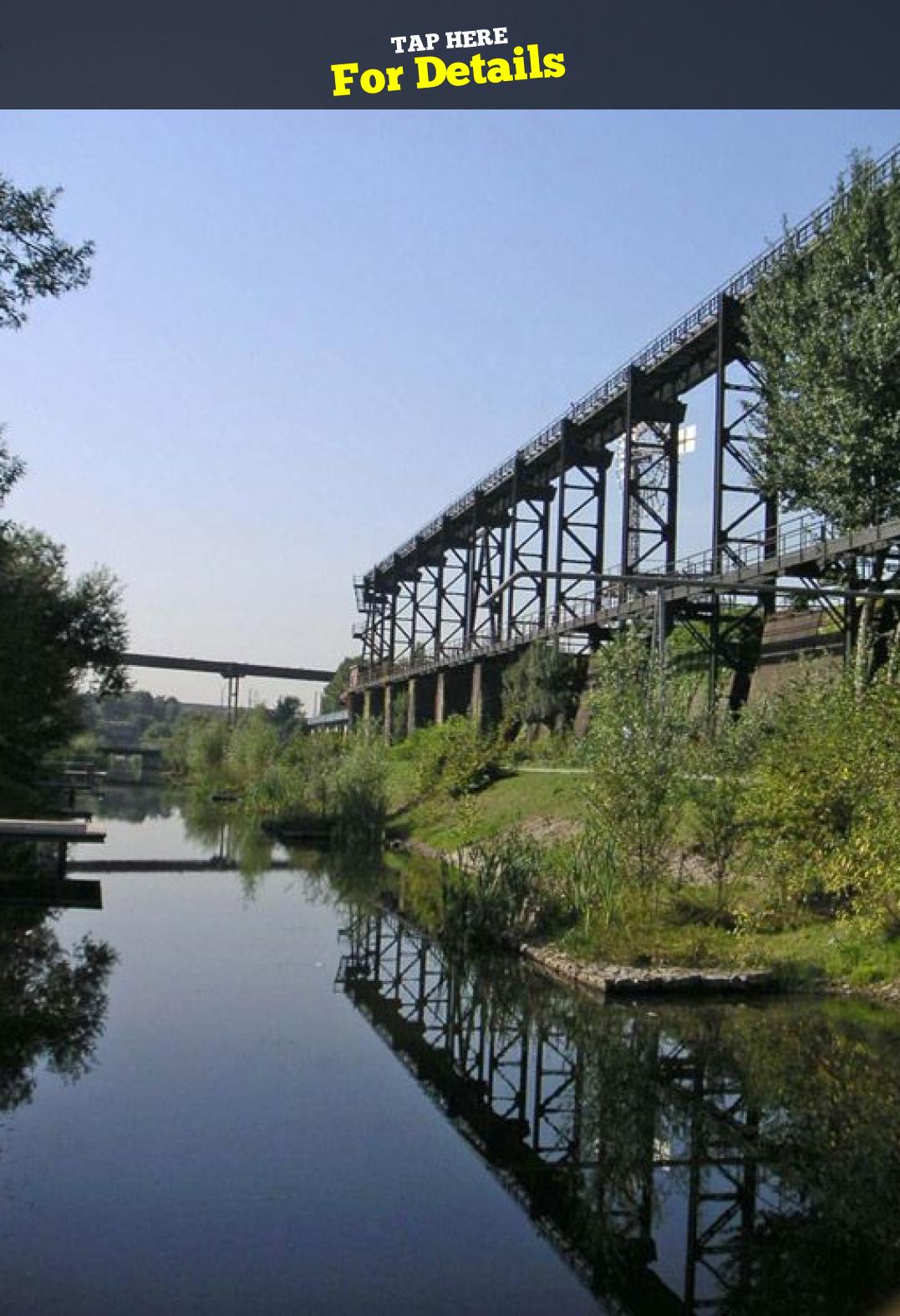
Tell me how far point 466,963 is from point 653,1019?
12.7ft

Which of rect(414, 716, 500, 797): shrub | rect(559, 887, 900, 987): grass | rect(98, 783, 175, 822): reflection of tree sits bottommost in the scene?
rect(98, 783, 175, 822): reflection of tree

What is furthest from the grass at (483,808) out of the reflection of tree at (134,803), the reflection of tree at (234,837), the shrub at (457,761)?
the reflection of tree at (134,803)

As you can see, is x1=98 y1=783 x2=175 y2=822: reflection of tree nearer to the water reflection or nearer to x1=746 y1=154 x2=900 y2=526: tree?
x1=746 y1=154 x2=900 y2=526: tree

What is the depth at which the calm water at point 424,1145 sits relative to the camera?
635 centimetres

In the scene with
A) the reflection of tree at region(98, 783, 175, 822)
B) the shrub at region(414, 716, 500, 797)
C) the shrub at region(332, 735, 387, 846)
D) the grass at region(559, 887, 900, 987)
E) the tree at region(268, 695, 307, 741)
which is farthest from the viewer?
the tree at region(268, 695, 307, 741)

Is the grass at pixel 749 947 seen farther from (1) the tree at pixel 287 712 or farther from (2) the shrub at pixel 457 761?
(1) the tree at pixel 287 712

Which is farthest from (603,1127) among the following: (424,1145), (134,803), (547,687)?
(134,803)

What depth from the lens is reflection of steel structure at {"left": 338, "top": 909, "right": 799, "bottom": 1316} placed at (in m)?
6.82

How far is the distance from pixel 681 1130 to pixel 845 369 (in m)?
22.0

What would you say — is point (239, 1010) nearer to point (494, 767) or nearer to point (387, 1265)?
point (387, 1265)

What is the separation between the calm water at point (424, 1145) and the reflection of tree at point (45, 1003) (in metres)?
0.04

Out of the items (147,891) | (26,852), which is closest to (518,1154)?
(147,891)

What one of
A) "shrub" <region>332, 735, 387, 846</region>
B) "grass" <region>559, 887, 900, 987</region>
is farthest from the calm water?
"shrub" <region>332, 735, 387, 846</region>

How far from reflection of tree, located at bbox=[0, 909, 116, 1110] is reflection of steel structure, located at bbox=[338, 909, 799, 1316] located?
2878 millimetres
